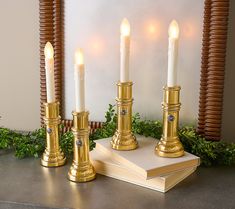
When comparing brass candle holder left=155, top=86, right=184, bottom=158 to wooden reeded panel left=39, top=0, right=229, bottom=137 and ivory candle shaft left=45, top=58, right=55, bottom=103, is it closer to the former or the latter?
wooden reeded panel left=39, top=0, right=229, bottom=137

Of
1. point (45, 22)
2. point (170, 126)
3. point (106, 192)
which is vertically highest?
point (45, 22)

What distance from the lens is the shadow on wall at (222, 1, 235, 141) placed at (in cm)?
88

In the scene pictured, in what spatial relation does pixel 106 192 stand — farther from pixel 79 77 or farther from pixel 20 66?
pixel 20 66

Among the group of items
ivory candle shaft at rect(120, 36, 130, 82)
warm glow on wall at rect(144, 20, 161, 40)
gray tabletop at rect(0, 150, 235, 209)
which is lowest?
gray tabletop at rect(0, 150, 235, 209)

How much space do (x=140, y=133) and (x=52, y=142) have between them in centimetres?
20

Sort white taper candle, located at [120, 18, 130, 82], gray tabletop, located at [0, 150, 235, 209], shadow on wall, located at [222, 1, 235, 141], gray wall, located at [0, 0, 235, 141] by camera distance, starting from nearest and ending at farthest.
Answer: gray tabletop, located at [0, 150, 235, 209], white taper candle, located at [120, 18, 130, 82], shadow on wall, located at [222, 1, 235, 141], gray wall, located at [0, 0, 235, 141]

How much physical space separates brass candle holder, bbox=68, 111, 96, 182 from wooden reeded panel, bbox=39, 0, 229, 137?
269 mm

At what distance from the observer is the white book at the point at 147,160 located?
0.72 metres

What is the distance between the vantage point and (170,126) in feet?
2.57

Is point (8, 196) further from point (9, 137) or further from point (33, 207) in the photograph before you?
point (9, 137)

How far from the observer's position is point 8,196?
712mm

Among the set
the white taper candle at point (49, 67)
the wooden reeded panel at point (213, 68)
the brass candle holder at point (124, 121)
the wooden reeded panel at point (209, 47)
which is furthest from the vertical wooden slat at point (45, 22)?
the wooden reeded panel at point (213, 68)

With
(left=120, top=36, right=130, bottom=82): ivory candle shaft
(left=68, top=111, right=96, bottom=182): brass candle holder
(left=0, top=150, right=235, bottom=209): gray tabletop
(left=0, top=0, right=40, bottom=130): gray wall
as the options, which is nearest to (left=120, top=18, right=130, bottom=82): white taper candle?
(left=120, top=36, right=130, bottom=82): ivory candle shaft

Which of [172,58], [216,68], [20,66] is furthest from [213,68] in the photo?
[20,66]
